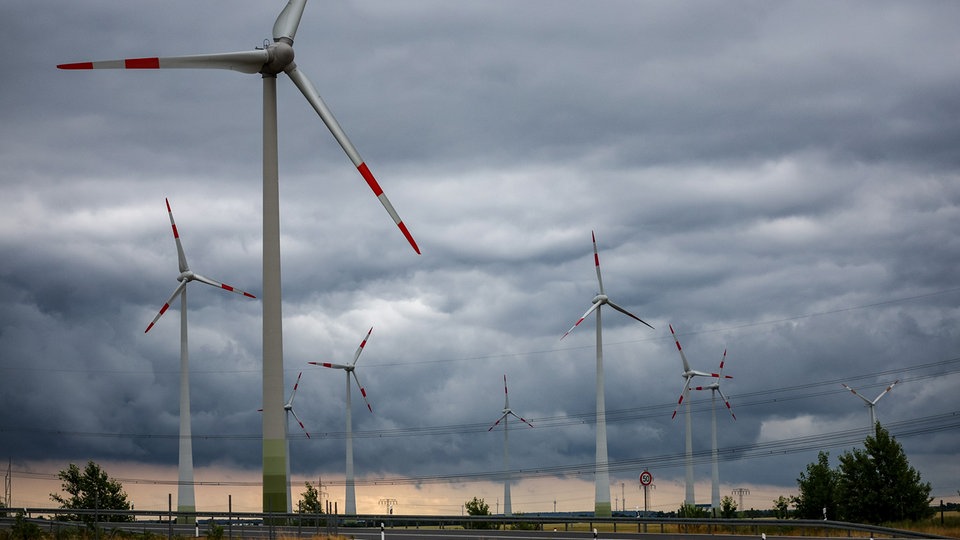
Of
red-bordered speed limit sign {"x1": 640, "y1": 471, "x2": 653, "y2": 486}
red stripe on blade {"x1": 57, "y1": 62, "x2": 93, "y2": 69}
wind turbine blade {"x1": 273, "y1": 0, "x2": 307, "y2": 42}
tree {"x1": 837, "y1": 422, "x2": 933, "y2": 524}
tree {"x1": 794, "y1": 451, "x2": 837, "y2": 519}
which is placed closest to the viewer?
red stripe on blade {"x1": 57, "y1": 62, "x2": 93, "y2": 69}

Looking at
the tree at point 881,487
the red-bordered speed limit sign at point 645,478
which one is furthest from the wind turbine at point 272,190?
the tree at point 881,487

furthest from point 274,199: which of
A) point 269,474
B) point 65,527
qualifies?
point 65,527

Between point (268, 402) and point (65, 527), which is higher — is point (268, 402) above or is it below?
above

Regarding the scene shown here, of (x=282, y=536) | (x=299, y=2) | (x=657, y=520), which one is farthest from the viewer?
(x=657, y=520)

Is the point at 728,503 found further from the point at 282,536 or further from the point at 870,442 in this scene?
the point at 282,536

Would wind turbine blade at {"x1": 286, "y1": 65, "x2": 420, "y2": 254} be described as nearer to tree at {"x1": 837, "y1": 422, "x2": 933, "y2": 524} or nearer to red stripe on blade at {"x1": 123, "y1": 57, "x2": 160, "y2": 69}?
red stripe on blade at {"x1": 123, "y1": 57, "x2": 160, "y2": 69}

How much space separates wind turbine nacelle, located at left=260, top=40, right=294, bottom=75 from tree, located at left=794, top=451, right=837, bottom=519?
87.9 meters

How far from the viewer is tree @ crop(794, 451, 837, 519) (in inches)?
4936

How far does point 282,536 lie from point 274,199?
58.9ft

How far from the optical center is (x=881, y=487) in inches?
3686

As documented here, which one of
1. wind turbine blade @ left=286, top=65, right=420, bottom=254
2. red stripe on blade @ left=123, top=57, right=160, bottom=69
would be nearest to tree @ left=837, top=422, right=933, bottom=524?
wind turbine blade @ left=286, top=65, right=420, bottom=254

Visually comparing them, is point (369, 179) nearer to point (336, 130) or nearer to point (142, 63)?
point (336, 130)

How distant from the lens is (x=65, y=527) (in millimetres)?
66188

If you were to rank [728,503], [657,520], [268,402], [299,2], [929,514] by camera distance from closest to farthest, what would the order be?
[268,402] → [299,2] → [657,520] → [929,514] → [728,503]
